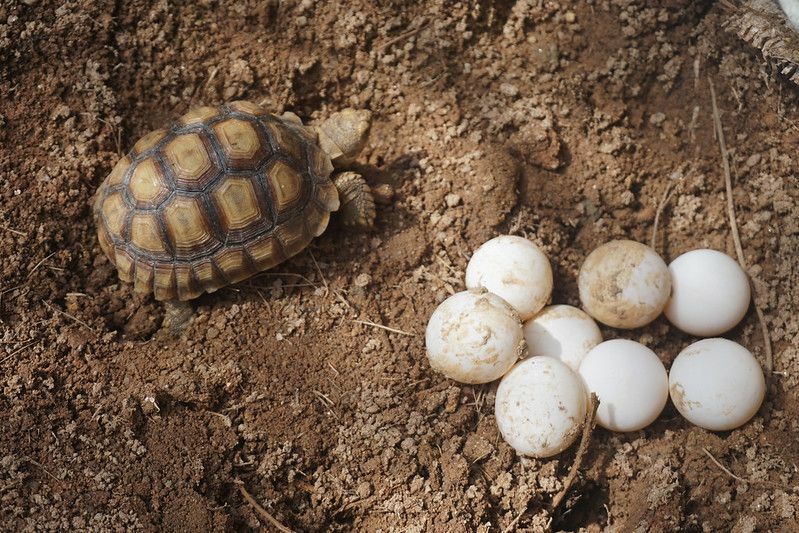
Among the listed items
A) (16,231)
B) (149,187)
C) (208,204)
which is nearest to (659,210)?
(208,204)

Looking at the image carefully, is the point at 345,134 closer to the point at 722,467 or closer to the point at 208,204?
→ the point at 208,204

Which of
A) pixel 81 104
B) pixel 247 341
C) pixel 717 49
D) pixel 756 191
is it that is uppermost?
pixel 717 49

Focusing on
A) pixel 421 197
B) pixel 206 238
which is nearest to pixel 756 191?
pixel 421 197

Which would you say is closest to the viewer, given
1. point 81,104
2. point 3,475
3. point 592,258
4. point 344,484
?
point 3,475

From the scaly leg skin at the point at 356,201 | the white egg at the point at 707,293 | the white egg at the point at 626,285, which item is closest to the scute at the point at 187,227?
the scaly leg skin at the point at 356,201

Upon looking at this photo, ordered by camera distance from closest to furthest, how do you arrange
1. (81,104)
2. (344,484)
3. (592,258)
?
(344,484) → (592,258) → (81,104)

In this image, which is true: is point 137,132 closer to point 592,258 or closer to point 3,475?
point 3,475

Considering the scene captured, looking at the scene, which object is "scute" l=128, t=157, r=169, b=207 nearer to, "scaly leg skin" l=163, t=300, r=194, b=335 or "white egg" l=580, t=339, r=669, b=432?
"scaly leg skin" l=163, t=300, r=194, b=335
